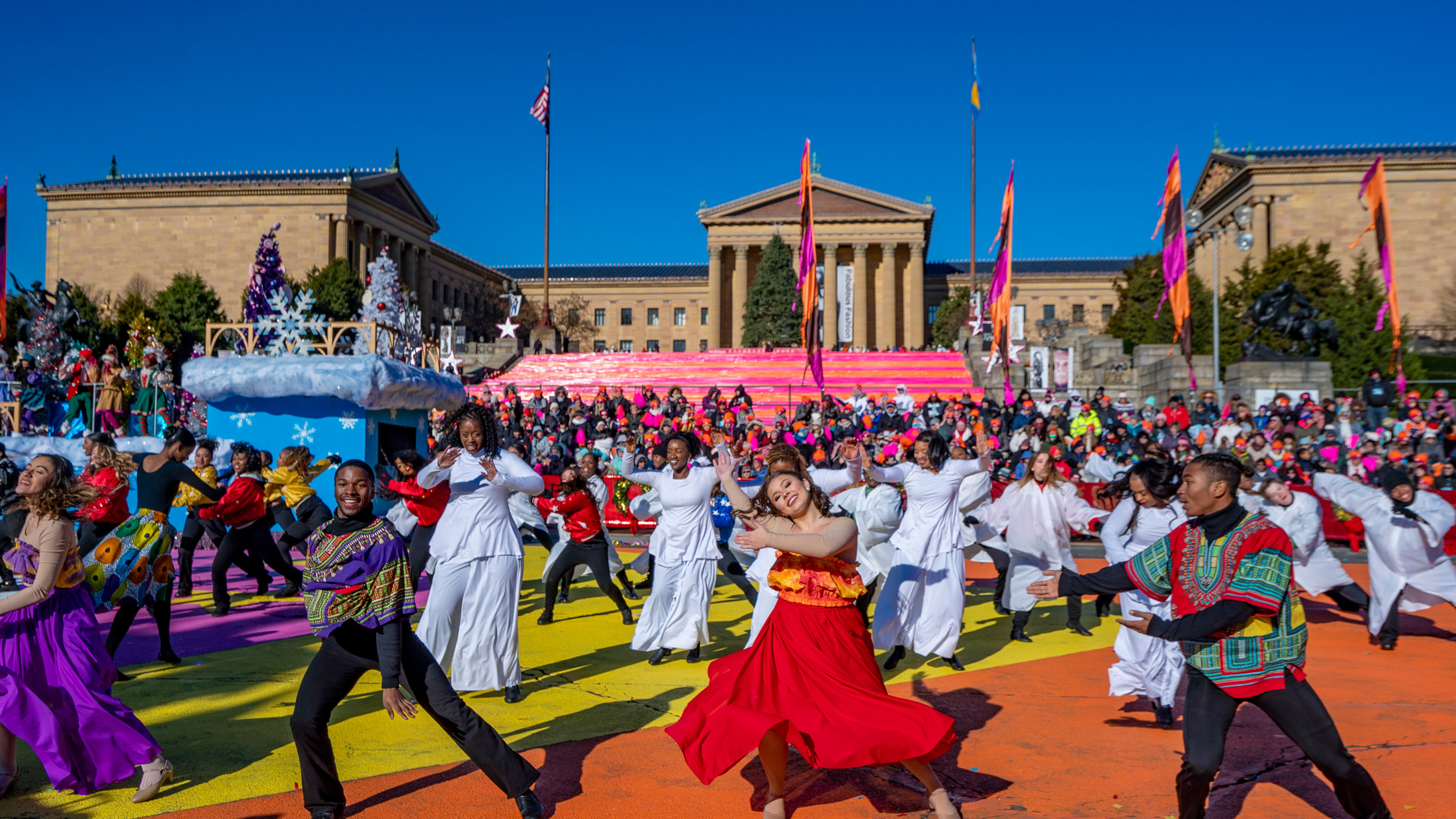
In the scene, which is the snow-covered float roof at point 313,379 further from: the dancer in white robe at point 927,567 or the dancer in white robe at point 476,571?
the dancer in white robe at point 927,567

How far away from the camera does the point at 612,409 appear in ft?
85.3

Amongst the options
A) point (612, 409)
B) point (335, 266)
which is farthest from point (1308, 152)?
point (335, 266)

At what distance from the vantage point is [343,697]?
4234 mm

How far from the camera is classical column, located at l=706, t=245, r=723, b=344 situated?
249ft

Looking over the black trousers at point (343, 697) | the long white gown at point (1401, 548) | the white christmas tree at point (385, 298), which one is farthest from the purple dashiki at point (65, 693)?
the white christmas tree at point (385, 298)

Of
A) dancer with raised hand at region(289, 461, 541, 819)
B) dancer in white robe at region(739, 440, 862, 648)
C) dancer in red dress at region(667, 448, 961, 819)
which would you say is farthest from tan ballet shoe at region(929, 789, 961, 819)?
dancer in white robe at region(739, 440, 862, 648)

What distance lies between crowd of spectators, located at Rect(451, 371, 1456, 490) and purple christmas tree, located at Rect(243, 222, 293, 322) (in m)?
5.64

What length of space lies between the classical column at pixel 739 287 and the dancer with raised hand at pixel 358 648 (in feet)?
233

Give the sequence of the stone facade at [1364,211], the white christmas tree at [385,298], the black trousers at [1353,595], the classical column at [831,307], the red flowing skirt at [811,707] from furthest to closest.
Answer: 1. the classical column at [831,307]
2. the stone facade at [1364,211]
3. the white christmas tree at [385,298]
4. the black trousers at [1353,595]
5. the red flowing skirt at [811,707]

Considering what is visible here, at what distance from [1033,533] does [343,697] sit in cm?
641

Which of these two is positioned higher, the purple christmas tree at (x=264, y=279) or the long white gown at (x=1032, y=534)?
the purple christmas tree at (x=264, y=279)

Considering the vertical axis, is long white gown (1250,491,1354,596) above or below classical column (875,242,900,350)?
below

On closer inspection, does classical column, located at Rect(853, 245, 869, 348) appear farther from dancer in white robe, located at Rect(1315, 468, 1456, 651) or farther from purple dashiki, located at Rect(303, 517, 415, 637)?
purple dashiki, located at Rect(303, 517, 415, 637)

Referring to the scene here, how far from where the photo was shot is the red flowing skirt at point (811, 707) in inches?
157
